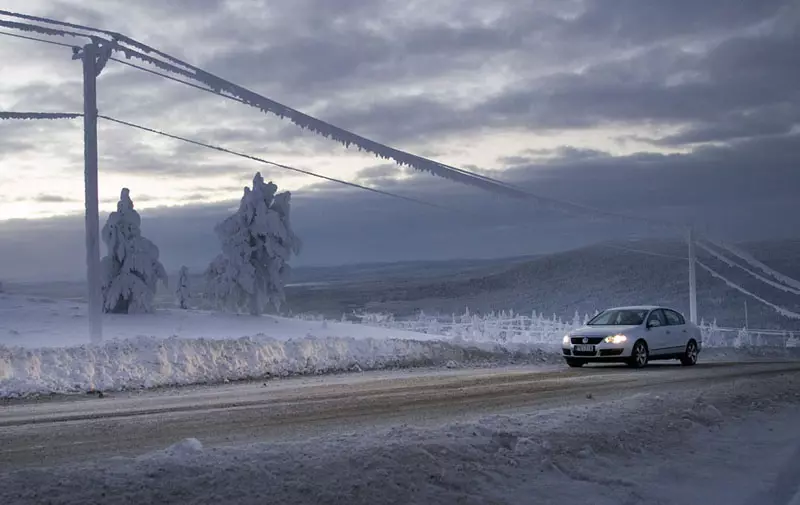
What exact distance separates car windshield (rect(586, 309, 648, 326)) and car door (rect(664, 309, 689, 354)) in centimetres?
91

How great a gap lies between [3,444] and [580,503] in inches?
260

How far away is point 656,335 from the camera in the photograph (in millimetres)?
24062

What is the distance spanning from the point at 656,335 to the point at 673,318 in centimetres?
171

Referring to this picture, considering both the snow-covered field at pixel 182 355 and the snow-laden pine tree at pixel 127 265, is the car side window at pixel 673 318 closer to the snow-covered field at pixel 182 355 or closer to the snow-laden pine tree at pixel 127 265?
the snow-covered field at pixel 182 355

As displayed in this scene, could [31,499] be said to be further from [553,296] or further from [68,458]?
[553,296]

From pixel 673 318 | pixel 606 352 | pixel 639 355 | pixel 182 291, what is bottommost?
pixel 639 355

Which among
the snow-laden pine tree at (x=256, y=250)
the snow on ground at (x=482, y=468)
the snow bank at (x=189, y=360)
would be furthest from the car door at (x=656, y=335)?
the snow-laden pine tree at (x=256, y=250)

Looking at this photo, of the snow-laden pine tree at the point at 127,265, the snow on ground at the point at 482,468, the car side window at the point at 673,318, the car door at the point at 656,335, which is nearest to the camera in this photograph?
the snow on ground at the point at 482,468

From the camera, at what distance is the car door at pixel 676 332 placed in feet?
80.9

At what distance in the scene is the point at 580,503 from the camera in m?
7.57

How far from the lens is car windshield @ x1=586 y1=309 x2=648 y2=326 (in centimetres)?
2431

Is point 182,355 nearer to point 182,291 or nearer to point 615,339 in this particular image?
point 615,339

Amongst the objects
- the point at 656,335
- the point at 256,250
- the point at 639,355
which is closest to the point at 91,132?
the point at 639,355

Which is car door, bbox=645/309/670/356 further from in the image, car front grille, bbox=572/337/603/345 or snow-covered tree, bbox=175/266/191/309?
snow-covered tree, bbox=175/266/191/309
